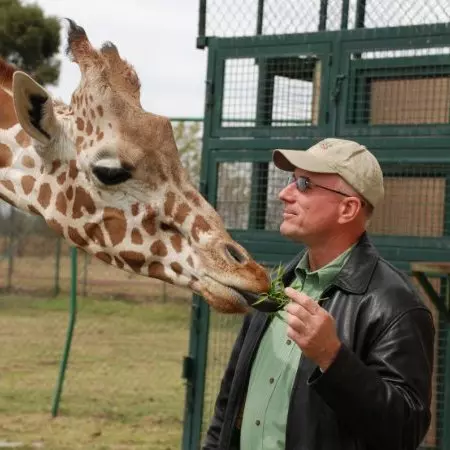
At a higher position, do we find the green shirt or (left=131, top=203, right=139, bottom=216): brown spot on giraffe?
(left=131, top=203, right=139, bottom=216): brown spot on giraffe

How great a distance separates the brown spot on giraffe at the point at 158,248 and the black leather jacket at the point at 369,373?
90 cm

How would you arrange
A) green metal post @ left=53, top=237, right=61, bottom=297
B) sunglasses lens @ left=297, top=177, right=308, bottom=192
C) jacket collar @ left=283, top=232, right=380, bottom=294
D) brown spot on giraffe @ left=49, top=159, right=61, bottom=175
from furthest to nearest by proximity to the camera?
green metal post @ left=53, top=237, right=61, bottom=297
brown spot on giraffe @ left=49, top=159, right=61, bottom=175
sunglasses lens @ left=297, top=177, right=308, bottom=192
jacket collar @ left=283, top=232, right=380, bottom=294

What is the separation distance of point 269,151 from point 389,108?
0.81 meters

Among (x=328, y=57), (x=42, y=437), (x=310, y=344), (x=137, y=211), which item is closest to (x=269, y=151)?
(x=328, y=57)

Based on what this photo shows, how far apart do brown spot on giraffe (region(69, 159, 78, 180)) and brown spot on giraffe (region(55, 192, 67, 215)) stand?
0.09 meters

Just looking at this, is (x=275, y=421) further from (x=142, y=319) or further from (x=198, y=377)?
(x=142, y=319)

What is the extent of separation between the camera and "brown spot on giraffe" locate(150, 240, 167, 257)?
392 cm

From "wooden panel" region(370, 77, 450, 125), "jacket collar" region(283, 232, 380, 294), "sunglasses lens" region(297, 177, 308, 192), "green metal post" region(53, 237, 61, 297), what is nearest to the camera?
"jacket collar" region(283, 232, 380, 294)

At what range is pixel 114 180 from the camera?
3939mm

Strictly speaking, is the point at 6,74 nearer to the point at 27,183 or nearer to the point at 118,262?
the point at 27,183

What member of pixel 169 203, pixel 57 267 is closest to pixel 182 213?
pixel 169 203

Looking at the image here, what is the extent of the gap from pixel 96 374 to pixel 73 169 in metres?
7.68

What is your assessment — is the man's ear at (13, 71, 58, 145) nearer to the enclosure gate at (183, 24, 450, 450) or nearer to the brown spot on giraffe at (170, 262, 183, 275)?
the brown spot on giraffe at (170, 262, 183, 275)

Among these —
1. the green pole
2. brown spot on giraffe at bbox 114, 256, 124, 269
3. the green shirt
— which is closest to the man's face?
the green shirt
